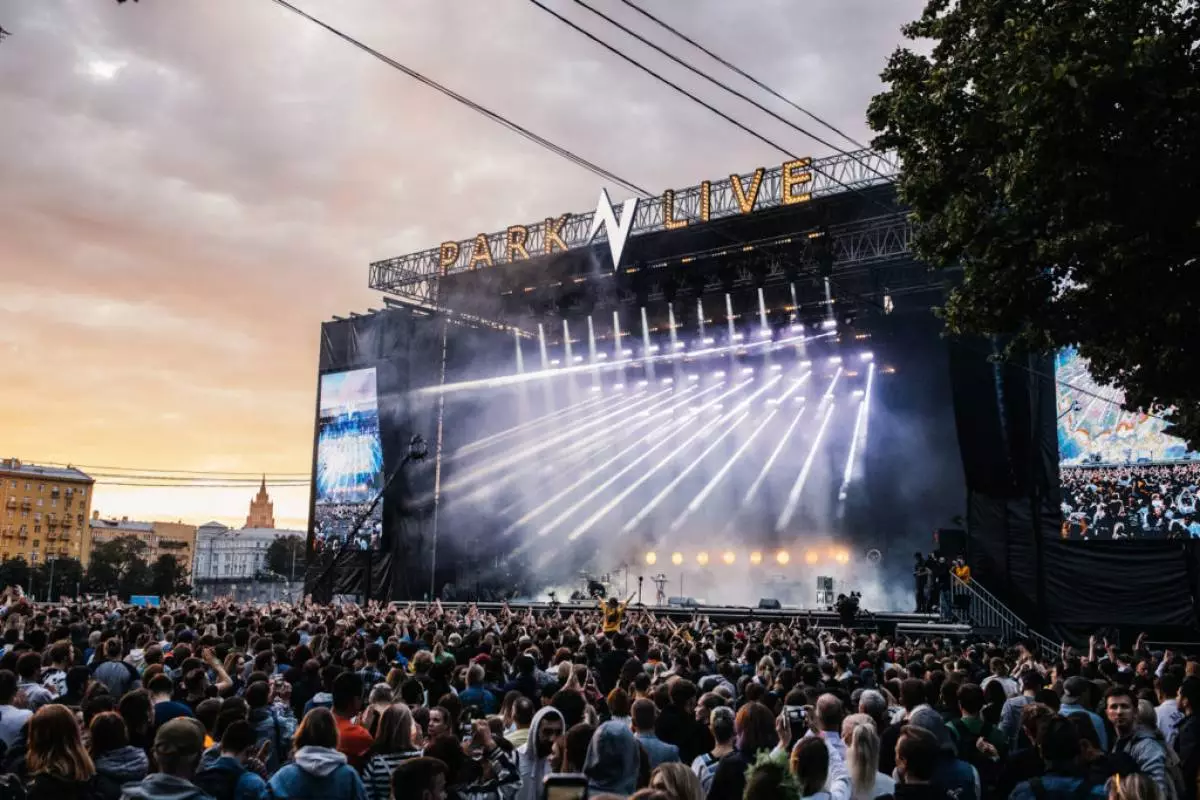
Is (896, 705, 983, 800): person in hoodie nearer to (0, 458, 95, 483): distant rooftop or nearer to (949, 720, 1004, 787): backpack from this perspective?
(949, 720, 1004, 787): backpack

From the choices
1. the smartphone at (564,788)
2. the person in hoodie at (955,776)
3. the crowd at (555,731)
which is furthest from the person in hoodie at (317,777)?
the person in hoodie at (955,776)

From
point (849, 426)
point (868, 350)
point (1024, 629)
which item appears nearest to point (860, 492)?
point (849, 426)

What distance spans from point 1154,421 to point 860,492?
40.3ft

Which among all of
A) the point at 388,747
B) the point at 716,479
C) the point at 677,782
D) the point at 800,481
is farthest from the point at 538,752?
the point at 716,479

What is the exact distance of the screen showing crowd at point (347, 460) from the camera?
3731 centimetres

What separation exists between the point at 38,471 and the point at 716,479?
112 m

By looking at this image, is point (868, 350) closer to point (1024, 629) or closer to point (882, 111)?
point (1024, 629)

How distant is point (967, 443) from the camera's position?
2489 centimetres

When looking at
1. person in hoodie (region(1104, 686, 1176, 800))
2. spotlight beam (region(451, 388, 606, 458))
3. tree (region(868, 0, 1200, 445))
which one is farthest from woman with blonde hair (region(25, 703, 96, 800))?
spotlight beam (region(451, 388, 606, 458))

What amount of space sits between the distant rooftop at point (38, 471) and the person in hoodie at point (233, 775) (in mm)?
130906

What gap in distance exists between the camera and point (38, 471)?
4670 inches

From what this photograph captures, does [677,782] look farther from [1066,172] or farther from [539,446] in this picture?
[539,446]

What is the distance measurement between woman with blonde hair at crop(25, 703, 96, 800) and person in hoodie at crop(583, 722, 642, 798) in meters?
2.50

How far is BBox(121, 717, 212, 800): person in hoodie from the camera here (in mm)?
4211
